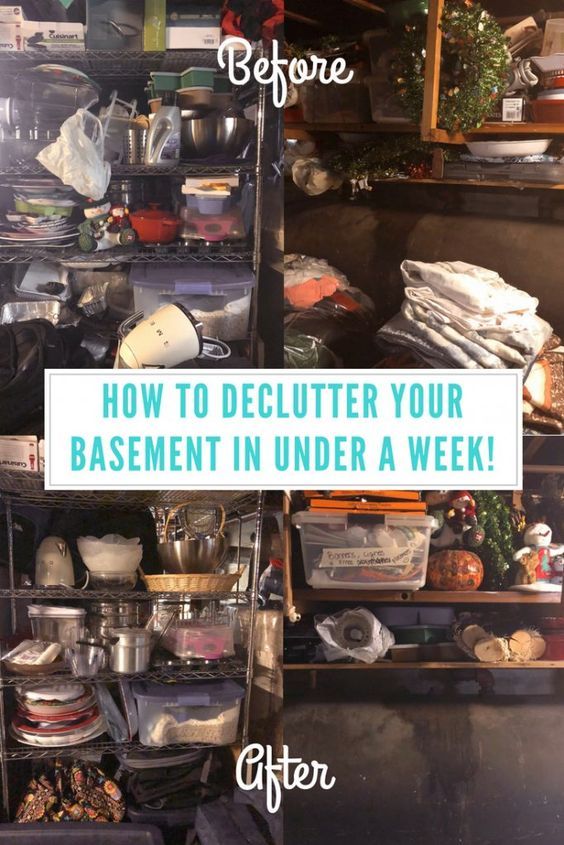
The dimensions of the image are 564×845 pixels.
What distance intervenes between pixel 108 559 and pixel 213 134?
3.09ft

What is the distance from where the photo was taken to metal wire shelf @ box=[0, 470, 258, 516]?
2309 mm

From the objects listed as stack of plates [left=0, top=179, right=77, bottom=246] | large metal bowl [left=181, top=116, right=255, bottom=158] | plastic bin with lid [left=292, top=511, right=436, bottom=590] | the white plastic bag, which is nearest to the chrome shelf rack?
plastic bin with lid [left=292, top=511, right=436, bottom=590]

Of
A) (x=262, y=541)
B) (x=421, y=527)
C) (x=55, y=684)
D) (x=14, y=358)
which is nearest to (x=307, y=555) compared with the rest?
(x=262, y=541)

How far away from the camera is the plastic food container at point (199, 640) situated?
7.73 feet

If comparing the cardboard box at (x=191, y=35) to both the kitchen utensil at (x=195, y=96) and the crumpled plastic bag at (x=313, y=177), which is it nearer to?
the kitchen utensil at (x=195, y=96)

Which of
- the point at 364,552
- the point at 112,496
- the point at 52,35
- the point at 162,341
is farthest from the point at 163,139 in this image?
the point at 364,552

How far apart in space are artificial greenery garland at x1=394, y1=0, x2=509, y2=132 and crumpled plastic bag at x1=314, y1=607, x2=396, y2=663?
111 centimetres

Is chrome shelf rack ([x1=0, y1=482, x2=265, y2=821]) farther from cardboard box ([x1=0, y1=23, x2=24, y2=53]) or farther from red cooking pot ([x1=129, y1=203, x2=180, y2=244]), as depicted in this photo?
cardboard box ([x1=0, y1=23, x2=24, y2=53])

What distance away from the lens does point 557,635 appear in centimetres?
242

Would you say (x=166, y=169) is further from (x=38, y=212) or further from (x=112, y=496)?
(x=112, y=496)

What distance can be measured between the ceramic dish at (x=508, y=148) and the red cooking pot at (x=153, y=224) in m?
0.68

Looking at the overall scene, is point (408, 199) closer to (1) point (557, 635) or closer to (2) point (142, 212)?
(2) point (142, 212)

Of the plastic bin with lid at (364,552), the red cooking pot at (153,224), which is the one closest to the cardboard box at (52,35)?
the red cooking pot at (153,224)

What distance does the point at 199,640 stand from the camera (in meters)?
2.36
